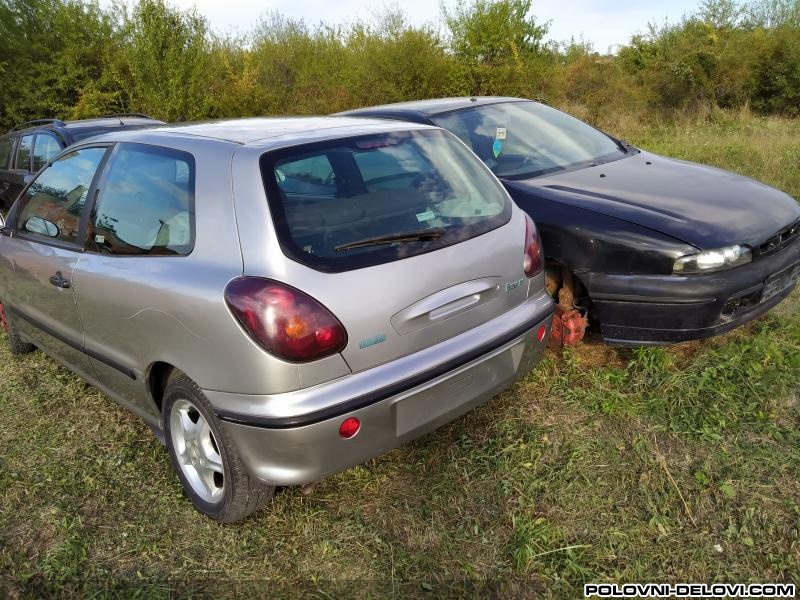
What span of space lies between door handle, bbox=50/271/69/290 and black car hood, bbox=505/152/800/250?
8.67 feet

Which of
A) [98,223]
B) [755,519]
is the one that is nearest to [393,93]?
[98,223]

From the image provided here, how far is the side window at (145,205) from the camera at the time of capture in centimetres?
259

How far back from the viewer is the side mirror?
3.43 meters

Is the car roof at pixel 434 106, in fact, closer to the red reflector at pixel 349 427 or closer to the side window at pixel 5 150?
the red reflector at pixel 349 427

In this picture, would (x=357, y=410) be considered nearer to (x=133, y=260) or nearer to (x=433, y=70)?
(x=133, y=260)

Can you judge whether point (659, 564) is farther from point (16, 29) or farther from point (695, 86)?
point (16, 29)

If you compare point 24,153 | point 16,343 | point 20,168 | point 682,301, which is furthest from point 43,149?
point 682,301

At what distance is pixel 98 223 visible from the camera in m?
3.08

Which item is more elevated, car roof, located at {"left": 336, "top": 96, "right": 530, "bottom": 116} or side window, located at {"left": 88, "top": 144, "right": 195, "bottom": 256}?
car roof, located at {"left": 336, "top": 96, "right": 530, "bottom": 116}

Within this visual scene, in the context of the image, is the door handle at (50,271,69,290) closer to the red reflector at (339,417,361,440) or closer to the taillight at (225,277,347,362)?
the taillight at (225,277,347,362)

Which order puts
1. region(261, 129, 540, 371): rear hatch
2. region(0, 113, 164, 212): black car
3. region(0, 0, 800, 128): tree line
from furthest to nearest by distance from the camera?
region(0, 0, 800, 128): tree line, region(0, 113, 164, 212): black car, region(261, 129, 540, 371): rear hatch

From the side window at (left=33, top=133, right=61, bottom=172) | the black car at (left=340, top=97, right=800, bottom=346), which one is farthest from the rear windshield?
the side window at (left=33, top=133, right=61, bottom=172)

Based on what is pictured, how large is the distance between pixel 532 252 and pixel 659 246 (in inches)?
30.0

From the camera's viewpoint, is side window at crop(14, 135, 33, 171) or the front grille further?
side window at crop(14, 135, 33, 171)
